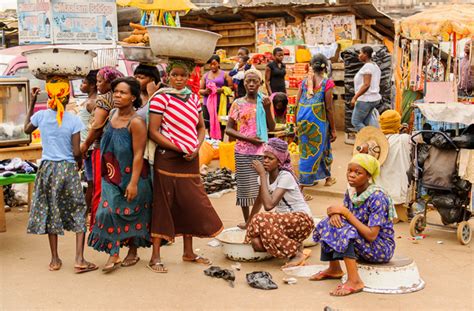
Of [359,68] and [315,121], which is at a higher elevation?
[359,68]

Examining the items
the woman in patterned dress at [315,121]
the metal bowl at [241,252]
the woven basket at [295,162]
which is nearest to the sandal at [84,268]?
the metal bowl at [241,252]

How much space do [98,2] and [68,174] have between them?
28.3 ft

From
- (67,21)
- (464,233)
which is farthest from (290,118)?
(67,21)

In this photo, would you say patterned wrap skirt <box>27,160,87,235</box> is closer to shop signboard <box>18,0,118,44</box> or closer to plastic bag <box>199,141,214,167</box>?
A: plastic bag <box>199,141,214,167</box>

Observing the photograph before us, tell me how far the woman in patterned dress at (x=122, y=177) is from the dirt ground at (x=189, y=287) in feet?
1.13

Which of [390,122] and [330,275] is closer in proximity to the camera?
[330,275]

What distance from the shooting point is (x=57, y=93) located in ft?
17.8

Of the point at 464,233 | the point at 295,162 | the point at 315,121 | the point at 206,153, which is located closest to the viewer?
the point at 464,233

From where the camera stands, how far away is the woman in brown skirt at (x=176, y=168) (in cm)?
531

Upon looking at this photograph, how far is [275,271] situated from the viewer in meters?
5.45

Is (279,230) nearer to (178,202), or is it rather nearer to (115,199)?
(178,202)

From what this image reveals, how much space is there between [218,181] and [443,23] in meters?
3.64

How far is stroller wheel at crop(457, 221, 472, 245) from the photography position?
629cm

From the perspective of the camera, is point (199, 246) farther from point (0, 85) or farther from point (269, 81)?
point (269, 81)
